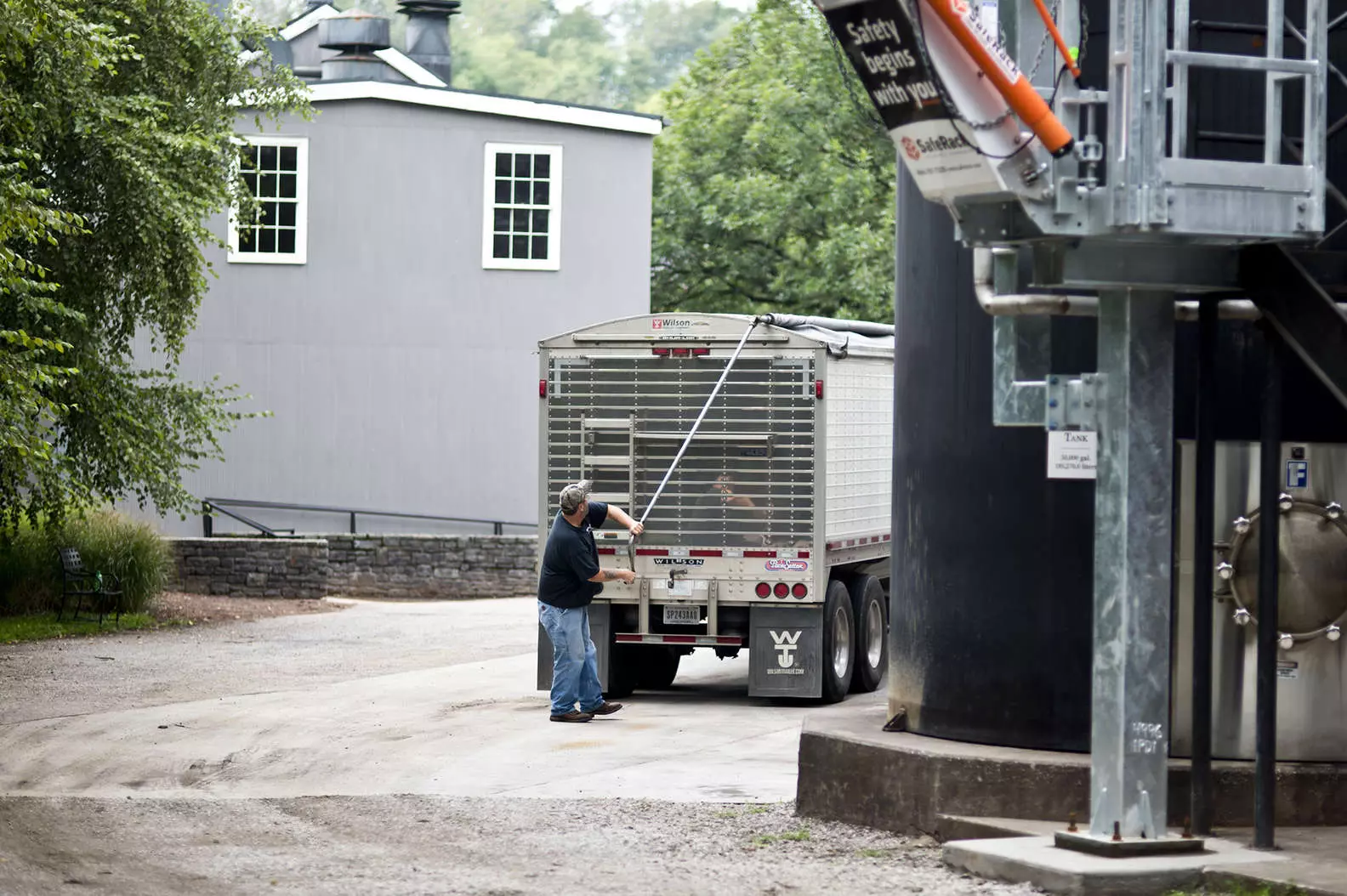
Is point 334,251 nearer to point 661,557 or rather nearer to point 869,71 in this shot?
point 661,557

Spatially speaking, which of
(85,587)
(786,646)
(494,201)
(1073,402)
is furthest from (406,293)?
(1073,402)

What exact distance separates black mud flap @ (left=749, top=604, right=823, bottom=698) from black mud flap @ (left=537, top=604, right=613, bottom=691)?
1.27m

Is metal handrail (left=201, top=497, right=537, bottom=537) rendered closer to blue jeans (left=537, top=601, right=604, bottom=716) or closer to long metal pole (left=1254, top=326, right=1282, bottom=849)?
blue jeans (left=537, top=601, right=604, bottom=716)

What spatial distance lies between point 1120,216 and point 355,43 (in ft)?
93.7

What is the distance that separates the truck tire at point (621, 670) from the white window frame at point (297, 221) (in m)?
15.6

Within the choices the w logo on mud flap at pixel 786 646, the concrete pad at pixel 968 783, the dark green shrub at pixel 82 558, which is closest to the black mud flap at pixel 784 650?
Answer: the w logo on mud flap at pixel 786 646

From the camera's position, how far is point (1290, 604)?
984cm

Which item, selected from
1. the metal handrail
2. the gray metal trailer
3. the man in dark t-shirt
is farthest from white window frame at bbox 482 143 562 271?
the man in dark t-shirt

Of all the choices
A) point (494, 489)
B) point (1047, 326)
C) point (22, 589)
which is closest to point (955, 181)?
point (1047, 326)

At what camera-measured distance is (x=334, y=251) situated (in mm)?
31953

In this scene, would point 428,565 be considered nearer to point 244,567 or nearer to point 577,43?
point 244,567

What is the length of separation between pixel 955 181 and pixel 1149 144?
83cm

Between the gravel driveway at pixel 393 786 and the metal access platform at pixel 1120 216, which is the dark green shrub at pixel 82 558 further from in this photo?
the metal access platform at pixel 1120 216

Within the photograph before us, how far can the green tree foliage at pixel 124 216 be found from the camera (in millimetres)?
20922
